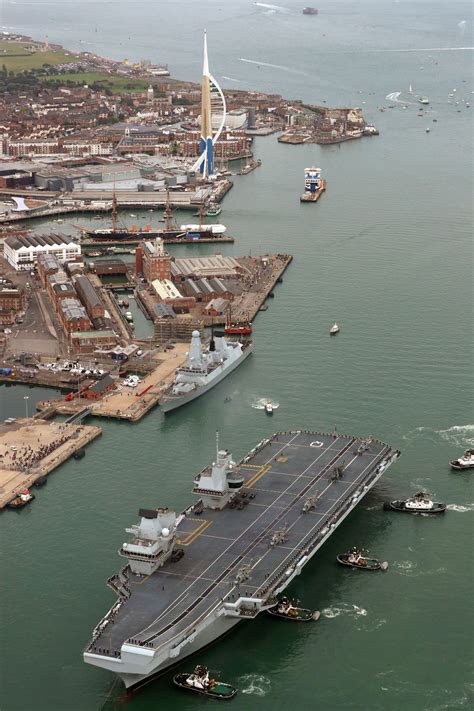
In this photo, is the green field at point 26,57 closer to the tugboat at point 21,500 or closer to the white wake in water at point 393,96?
the white wake in water at point 393,96

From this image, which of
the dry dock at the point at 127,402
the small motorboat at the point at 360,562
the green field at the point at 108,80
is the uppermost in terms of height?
the small motorboat at the point at 360,562

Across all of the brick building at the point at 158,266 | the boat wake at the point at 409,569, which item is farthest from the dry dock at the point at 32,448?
the brick building at the point at 158,266

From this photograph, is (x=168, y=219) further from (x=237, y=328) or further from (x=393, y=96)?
(x=393, y=96)

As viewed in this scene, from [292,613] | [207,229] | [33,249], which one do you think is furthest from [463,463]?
[207,229]

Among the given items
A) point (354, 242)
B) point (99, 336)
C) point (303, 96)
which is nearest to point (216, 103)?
point (303, 96)

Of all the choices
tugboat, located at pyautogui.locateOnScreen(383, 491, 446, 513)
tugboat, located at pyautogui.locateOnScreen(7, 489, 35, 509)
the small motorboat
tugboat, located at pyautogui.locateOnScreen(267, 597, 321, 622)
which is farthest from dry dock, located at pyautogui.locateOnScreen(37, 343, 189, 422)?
tugboat, located at pyautogui.locateOnScreen(267, 597, 321, 622)

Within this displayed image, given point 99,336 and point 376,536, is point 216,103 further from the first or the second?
point 376,536

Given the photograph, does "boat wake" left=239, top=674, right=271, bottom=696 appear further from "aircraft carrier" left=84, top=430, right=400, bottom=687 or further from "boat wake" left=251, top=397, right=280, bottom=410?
"boat wake" left=251, top=397, right=280, bottom=410
